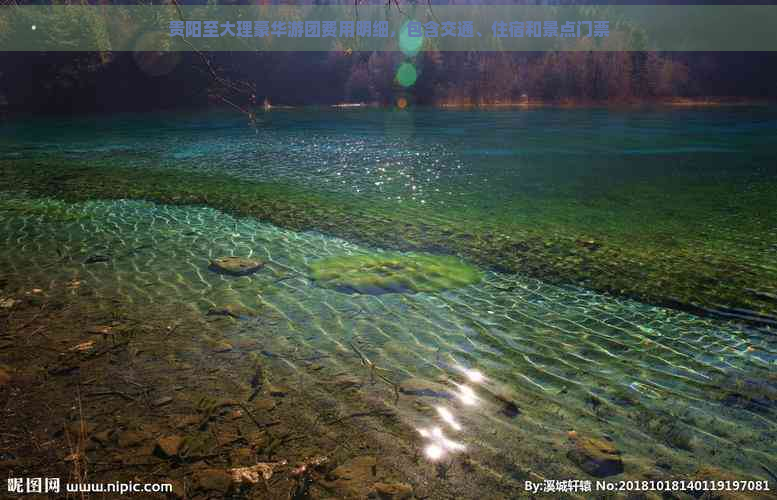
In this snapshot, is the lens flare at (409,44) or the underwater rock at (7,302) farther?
the lens flare at (409,44)

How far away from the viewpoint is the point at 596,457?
414cm

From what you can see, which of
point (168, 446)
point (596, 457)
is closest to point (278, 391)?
point (168, 446)

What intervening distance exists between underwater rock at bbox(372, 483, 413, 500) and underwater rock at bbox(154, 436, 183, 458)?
5.27ft

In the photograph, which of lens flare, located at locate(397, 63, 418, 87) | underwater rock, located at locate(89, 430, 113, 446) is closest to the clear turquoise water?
underwater rock, located at locate(89, 430, 113, 446)

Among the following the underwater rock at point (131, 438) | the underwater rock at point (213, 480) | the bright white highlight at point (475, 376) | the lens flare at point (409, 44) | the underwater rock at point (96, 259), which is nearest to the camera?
the underwater rock at point (213, 480)

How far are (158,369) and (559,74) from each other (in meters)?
64.8

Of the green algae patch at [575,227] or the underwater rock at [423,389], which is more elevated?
the green algae patch at [575,227]

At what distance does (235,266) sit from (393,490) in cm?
543

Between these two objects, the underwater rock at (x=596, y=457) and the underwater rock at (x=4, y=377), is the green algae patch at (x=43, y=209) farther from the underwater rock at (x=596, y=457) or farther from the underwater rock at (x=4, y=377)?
the underwater rock at (x=596, y=457)

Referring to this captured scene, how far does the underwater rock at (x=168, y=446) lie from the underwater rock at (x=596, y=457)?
3.15m

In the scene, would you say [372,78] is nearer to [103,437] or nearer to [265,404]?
[265,404]

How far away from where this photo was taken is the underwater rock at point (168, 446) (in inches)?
158

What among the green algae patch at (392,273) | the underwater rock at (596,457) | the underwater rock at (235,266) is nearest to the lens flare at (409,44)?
the green algae patch at (392,273)

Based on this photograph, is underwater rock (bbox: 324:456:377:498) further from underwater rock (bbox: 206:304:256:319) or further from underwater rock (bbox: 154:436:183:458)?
underwater rock (bbox: 206:304:256:319)
